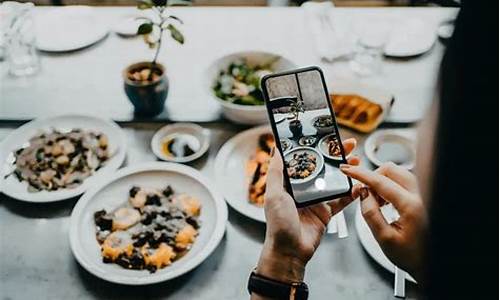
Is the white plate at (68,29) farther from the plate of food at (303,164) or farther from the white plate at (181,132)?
the plate of food at (303,164)

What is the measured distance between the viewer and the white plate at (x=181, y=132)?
1589 millimetres

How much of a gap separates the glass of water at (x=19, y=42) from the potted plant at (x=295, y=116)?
1210 millimetres

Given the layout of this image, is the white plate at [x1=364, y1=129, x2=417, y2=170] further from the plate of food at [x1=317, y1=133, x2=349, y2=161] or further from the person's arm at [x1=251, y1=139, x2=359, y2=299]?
the person's arm at [x1=251, y1=139, x2=359, y2=299]

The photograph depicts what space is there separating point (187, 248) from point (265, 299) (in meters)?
0.31

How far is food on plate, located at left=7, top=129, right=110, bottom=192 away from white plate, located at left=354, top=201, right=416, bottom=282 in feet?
2.59

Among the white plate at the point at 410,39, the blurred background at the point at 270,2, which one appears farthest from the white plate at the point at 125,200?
the blurred background at the point at 270,2

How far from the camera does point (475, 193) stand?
566 mm

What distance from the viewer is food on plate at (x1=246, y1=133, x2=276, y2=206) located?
4.74 feet

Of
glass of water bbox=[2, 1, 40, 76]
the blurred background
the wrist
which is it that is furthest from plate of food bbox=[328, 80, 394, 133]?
glass of water bbox=[2, 1, 40, 76]

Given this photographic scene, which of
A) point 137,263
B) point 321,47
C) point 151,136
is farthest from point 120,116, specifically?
point 321,47

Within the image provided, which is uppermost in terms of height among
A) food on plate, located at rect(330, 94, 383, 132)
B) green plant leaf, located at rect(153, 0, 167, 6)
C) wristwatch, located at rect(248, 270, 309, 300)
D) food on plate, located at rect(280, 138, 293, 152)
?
green plant leaf, located at rect(153, 0, 167, 6)

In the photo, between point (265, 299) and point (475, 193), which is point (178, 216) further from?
point (475, 193)

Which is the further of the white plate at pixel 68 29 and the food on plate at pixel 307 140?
the white plate at pixel 68 29

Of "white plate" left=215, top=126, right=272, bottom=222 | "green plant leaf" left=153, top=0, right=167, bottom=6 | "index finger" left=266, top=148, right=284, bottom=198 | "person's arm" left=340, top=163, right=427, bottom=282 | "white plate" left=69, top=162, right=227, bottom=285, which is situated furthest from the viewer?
"green plant leaf" left=153, top=0, right=167, bottom=6
